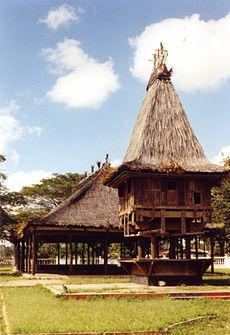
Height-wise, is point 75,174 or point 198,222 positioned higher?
point 75,174

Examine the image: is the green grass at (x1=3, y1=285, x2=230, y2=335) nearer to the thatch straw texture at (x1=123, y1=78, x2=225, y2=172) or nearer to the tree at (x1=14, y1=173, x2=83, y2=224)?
the thatch straw texture at (x1=123, y1=78, x2=225, y2=172)

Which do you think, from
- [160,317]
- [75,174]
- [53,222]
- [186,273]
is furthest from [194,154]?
[75,174]

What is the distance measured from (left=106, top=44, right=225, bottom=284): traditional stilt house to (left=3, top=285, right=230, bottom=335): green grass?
6792 mm

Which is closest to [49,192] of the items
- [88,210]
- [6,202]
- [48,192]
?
[48,192]

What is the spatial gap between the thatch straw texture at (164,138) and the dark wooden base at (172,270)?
4128 mm

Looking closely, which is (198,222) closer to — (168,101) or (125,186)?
(125,186)

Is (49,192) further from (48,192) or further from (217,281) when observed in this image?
(217,281)

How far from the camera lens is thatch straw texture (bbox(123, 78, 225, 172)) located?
23094 mm

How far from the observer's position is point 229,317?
41.2 feet

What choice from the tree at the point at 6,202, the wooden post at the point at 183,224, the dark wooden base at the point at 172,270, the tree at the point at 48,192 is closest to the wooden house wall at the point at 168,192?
the wooden post at the point at 183,224

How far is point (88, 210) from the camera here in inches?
1296

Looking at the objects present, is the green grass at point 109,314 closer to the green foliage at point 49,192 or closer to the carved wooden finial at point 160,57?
the carved wooden finial at point 160,57

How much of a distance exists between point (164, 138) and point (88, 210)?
415 inches

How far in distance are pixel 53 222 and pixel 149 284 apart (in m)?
9.92
